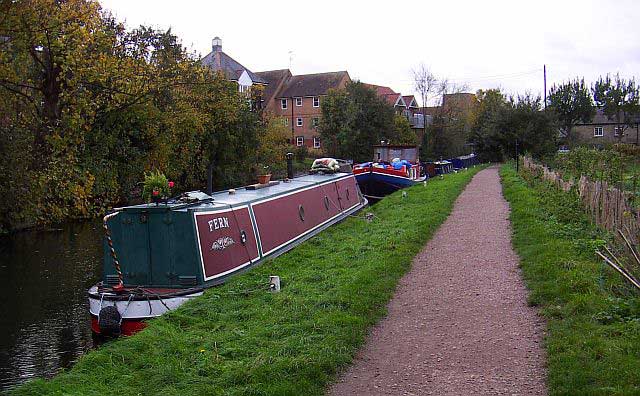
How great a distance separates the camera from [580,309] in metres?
6.69

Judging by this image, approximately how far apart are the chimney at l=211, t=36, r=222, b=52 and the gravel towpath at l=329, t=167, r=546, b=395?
45.7m

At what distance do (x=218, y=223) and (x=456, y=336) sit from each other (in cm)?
478

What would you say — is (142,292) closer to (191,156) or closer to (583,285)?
(583,285)

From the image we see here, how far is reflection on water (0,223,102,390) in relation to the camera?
28.0 feet

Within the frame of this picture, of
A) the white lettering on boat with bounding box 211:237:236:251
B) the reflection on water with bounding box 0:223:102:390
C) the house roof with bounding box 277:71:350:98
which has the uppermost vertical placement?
the house roof with bounding box 277:71:350:98

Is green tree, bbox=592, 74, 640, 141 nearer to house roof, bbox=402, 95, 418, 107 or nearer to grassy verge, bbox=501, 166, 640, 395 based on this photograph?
house roof, bbox=402, 95, 418, 107

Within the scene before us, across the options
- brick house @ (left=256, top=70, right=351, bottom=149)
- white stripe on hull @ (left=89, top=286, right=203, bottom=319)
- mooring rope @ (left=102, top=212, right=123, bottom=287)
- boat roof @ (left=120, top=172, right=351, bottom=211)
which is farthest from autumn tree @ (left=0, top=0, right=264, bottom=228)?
brick house @ (left=256, top=70, right=351, bottom=149)

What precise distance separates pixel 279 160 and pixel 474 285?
96.8 ft

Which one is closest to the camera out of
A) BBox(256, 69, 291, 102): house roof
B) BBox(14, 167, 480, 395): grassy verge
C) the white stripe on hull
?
BBox(14, 167, 480, 395): grassy verge

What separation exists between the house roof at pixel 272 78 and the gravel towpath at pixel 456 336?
49.1m

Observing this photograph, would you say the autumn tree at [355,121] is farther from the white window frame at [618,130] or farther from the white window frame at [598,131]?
the white window frame at [598,131]

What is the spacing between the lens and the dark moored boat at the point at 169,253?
874 centimetres

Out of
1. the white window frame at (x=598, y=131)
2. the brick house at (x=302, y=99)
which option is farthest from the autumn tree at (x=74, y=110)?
the white window frame at (x=598, y=131)

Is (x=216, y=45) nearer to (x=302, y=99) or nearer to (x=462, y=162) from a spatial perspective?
(x=302, y=99)
